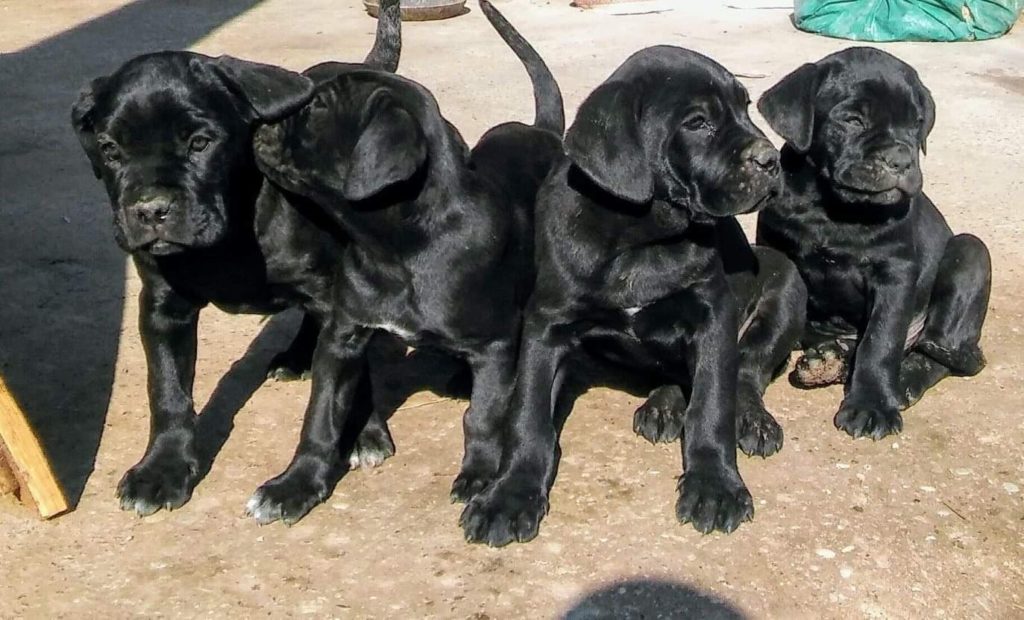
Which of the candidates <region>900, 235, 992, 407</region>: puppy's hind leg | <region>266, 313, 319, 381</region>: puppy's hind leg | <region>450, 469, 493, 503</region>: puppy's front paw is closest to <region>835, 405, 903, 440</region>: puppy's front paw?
<region>900, 235, 992, 407</region>: puppy's hind leg

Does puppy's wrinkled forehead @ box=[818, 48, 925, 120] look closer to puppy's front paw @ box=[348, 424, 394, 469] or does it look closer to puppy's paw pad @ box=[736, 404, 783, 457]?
puppy's paw pad @ box=[736, 404, 783, 457]

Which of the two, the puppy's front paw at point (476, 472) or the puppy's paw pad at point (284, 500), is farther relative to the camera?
the puppy's front paw at point (476, 472)

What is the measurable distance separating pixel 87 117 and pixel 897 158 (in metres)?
2.76

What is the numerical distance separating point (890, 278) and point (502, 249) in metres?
1.55

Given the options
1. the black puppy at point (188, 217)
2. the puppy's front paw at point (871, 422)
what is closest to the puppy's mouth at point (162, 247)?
the black puppy at point (188, 217)

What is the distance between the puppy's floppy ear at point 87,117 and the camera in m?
3.83

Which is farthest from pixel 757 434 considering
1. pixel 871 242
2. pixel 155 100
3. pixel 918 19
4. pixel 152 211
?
pixel 918 19

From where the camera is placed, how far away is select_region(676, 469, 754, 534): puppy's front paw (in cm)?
374

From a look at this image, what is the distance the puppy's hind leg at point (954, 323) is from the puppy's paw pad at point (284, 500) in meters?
2.31

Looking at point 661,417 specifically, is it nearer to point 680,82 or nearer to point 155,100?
point 680,82

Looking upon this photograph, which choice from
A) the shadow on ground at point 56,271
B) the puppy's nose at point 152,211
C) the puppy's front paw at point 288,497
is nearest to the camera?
Result: the puppy's nose at point 152,211

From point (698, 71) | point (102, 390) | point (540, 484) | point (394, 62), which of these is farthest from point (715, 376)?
point (102, 390)

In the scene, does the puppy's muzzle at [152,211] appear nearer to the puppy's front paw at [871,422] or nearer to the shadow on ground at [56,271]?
the shadow on ground at [56,271]

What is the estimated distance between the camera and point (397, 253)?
12.8 ft
